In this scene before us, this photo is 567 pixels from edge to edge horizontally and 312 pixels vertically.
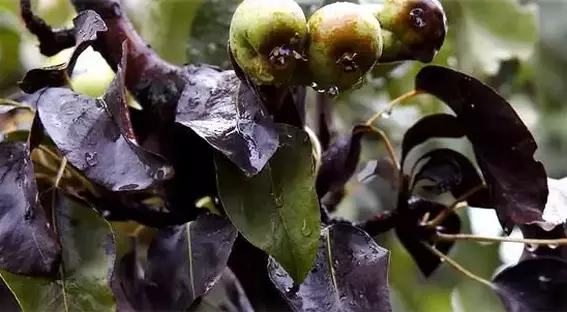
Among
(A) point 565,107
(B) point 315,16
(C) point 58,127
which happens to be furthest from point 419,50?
(A) point 565,107

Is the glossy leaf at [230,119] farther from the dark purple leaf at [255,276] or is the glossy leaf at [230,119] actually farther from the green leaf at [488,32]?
the green leaf at [488,32]

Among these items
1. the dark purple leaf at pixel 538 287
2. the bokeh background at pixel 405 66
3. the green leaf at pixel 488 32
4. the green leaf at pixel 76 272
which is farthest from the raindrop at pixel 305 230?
the green leaf at pixel 488 32

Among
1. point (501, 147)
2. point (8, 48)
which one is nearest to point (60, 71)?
point (501, 147)

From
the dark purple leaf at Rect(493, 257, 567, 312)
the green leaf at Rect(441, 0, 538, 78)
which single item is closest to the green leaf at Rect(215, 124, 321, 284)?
the dark purple leaf at Rect(493, 257, 567, 312)

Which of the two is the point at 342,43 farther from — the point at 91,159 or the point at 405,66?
the point at 405,66

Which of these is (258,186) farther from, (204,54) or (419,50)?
(204,54)
